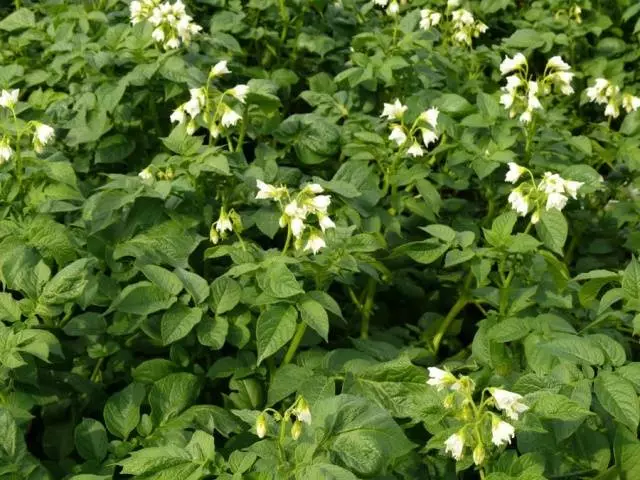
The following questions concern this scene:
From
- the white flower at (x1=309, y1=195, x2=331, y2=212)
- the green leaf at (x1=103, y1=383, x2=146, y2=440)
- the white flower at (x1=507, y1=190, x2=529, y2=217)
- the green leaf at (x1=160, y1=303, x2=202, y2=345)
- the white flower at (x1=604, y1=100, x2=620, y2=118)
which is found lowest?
the white flower at (x1=604, y1=100, x2=620, y2=118)

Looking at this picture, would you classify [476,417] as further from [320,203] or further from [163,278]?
[163,278]

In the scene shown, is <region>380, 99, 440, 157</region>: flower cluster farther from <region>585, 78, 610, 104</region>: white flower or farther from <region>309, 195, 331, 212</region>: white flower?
<region>585, 78, 610, 104</region>: white flower

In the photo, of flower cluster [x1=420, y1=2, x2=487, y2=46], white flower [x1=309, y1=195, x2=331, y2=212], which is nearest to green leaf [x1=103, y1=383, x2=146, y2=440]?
white flower [x1=309, y1=195, x2=331, y2=212]

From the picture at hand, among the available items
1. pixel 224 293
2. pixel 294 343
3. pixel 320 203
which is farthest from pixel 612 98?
pixel 224 293

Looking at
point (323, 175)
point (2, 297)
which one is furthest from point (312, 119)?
point (2, 297)

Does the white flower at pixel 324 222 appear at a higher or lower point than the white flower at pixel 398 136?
higher

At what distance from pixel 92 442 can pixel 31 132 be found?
1.20 m

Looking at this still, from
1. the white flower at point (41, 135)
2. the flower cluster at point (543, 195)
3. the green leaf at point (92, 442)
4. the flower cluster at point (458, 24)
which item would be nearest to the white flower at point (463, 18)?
the flower cluster at point (458, 24)

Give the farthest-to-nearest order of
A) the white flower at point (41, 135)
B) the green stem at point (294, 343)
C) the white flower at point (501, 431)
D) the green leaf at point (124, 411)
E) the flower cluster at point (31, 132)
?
the white flower at point (41, 135) < the flower cluster at point (31, 132) < the green stem at point (294, 343) < the green leaf at point (124, 411) < the white flower at point (501, 431)

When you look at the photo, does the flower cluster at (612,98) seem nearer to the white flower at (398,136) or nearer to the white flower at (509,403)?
the white flower at (398,136)

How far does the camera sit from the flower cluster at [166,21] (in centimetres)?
357

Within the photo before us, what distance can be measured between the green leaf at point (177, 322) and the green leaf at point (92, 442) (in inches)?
10.4

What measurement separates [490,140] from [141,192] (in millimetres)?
1310

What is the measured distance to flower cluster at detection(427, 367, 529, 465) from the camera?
6.11 feet
